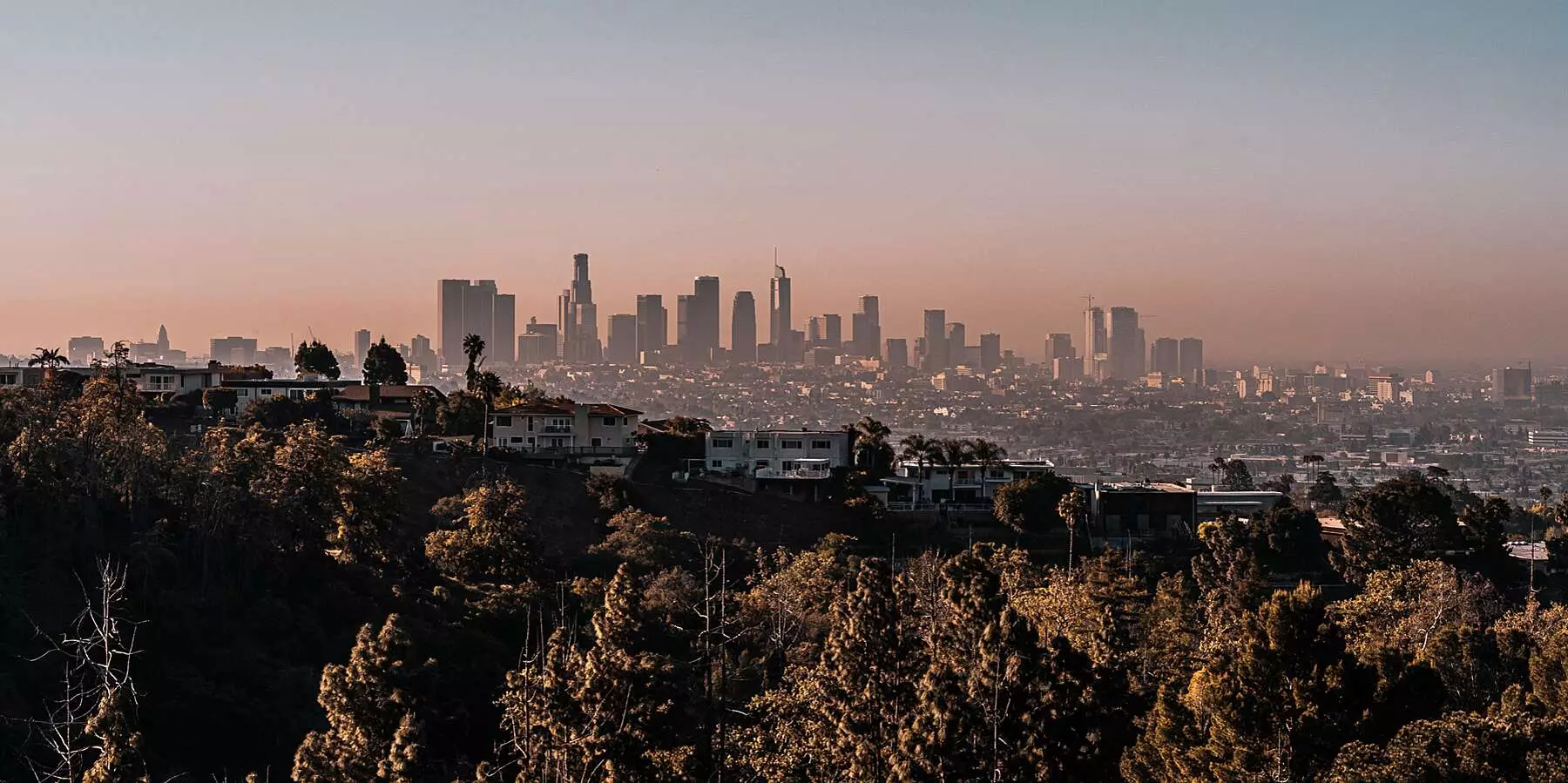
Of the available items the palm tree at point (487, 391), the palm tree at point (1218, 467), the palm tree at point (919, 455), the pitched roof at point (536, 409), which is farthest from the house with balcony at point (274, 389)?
the palm tree at point (1218, 467)

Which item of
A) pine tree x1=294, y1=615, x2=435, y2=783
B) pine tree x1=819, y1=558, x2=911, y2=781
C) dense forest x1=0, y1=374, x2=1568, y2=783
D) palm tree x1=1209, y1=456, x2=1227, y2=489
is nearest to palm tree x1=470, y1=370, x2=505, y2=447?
dense forest x1=0, y1=374, x2=1568, y2=783

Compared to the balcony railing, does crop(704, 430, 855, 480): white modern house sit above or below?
above

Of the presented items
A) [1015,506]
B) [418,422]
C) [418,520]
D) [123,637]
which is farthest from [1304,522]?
[123,637]

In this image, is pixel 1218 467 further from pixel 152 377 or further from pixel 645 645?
pixel 645 645

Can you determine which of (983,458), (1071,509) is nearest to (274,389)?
(983,458)

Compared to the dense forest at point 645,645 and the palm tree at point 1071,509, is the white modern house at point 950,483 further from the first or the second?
the dense forest at point 645,645

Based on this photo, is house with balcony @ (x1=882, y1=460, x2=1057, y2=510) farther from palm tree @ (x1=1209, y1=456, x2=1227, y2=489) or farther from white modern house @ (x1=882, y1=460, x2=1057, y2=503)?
palm tree @ (x1=1209, y1=456, x2=1227, y2=489)

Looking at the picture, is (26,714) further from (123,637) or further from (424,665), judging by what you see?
(424,665)
